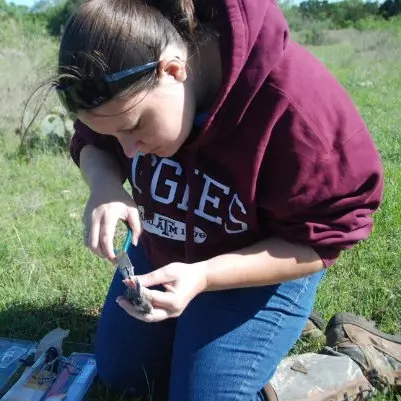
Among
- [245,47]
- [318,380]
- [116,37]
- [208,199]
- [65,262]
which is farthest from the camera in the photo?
[65,262]

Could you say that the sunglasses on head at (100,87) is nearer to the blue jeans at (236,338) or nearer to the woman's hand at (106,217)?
the woman's hand at (106,217)

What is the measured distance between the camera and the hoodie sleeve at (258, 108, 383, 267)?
1436mm

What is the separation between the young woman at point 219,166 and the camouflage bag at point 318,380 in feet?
0.27

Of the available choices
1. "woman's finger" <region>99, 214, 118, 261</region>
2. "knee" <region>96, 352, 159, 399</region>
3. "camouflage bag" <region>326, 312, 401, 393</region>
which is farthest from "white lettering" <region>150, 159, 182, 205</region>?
"camouflage bag" <region>326, 312, 401, 393</region>

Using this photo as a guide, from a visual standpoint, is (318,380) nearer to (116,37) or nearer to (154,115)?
(154,115)

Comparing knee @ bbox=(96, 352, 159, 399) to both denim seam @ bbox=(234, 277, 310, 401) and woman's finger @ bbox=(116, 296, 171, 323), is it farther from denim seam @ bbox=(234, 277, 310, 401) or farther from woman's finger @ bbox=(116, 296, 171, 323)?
woman's finger @ bbox=(116, 296, 171, 323)

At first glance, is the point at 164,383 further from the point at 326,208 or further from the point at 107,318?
the point at 326,208

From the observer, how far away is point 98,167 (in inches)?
74.5

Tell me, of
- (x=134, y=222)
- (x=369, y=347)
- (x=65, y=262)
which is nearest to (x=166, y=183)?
(x=134, y=222)

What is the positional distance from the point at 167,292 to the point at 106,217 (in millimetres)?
352

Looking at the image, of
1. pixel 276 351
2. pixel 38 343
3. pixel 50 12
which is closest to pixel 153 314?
pixel 276 351

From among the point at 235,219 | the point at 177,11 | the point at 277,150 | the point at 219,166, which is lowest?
the point at 235,219

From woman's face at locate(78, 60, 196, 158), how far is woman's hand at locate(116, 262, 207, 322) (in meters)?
0.31

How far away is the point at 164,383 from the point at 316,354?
1.77 feet
